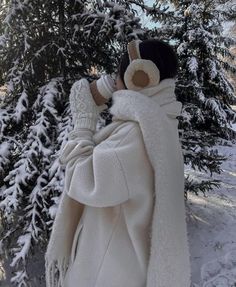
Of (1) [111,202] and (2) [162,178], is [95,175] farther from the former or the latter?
(2) [162,178]

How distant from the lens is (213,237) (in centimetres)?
424

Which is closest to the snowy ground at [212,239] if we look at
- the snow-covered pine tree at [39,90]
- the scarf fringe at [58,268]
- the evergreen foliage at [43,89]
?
the evergreen foliage at [43,89]

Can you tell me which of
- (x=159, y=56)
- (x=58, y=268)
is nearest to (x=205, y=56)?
(x=159, y=56)

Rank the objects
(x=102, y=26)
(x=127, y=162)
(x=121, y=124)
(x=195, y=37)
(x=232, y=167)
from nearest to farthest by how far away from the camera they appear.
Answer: (x=127, y=162) < (x=121, y=124) < (x=102, y=26) < (x=195, y=37) < (x=232, y=167)

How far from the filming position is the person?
4.29 ft

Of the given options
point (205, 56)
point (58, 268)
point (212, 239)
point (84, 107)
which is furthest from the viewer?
point (205, 56)

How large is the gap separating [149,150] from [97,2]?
2721mm

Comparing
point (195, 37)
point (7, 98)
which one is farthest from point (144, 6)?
point (195, 37)

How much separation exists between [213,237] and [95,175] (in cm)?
326

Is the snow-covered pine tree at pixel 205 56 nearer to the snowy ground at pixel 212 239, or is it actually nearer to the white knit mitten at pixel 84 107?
the snowy ground at pixel 212 239

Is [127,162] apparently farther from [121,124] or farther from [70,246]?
[70,246]

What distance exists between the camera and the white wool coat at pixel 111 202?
50.8 inches

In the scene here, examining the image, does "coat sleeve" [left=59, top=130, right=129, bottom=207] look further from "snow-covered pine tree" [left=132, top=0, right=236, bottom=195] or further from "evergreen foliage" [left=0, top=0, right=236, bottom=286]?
"snow-covered pine tree" [left=132, top=0, right=236, bottom=195]

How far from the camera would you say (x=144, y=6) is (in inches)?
152
